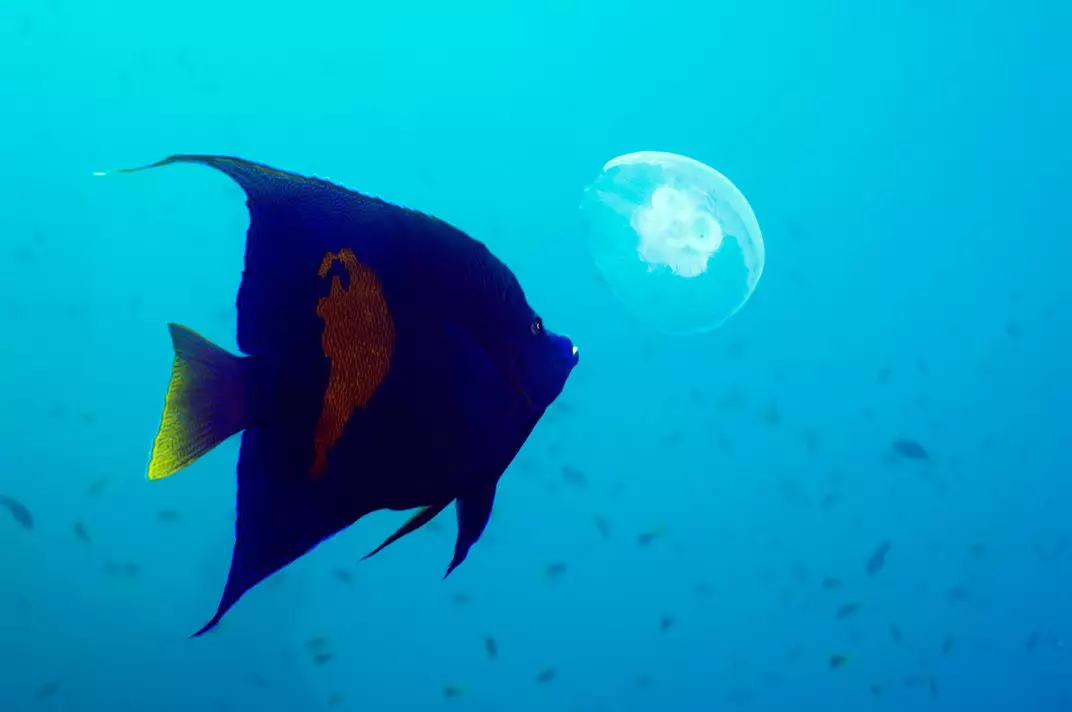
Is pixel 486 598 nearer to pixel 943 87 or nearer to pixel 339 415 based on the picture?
pixel 339 415

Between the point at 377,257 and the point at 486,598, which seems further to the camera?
the point at 486,598

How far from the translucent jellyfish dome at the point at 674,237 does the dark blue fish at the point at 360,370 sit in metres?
4.29

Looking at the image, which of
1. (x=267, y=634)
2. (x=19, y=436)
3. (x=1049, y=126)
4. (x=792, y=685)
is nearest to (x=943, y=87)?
(x=1049, y=126)

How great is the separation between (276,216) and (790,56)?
974 centimetres

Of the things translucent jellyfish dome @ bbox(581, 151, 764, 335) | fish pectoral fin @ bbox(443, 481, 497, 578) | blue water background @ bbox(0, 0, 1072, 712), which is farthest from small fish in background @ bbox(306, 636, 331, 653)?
fish pectoral fin @ bbox(443, 481, 497, 578)

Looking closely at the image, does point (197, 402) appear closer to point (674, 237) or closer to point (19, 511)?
point (674, 237)

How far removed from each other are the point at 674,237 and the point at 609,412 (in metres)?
2.31

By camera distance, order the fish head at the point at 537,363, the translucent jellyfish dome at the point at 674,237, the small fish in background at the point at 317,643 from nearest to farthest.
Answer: the fish head at the point at 537,363
the translucent jellyfish dome at the point at 674,237
the small fish in background at the point at 317,643

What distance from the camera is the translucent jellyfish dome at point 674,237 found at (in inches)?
199

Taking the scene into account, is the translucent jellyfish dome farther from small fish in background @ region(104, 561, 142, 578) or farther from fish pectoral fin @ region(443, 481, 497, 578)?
fish pectoral fin @ region(443, 481, 497, 578)

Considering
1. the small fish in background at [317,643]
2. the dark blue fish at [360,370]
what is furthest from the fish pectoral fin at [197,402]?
the small fish in background at [317,643]

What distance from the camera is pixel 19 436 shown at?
232 inches

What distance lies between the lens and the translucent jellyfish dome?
5.06 metres

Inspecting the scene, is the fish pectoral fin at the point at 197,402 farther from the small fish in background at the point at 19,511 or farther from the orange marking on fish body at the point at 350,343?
the small fish in background at the point at 19,511
